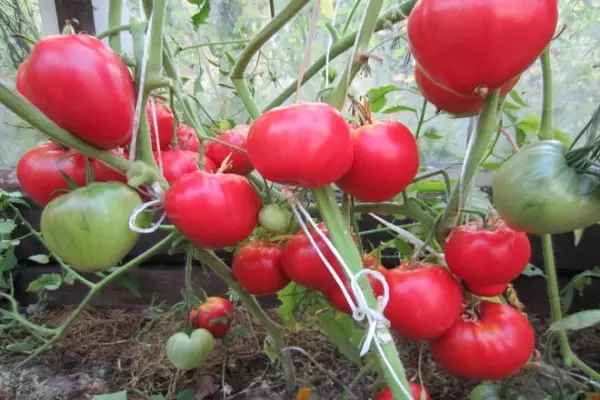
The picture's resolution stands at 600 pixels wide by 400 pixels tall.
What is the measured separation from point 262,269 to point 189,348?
10.1 inches

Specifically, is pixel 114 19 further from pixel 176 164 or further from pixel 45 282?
pixel 45 282

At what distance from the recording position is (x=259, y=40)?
405 mm

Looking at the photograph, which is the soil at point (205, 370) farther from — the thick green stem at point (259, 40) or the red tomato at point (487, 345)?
the thick green stem at point (259, 40)

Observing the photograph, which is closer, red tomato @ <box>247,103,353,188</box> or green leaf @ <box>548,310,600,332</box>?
red tomato @ <box>247,103,353,188</box>

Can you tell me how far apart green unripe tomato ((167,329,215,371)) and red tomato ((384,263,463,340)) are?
0.37 meters

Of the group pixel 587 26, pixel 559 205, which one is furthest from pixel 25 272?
pixel 587 26

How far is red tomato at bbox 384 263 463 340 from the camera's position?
0.43m

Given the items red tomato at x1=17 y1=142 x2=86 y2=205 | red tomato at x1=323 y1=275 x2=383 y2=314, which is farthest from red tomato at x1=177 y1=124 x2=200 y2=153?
red tomato at x1=323 y1=275 x2=383 y2=314

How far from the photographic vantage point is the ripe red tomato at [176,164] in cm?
47

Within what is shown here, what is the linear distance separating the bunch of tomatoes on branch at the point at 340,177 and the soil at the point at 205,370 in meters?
0.28

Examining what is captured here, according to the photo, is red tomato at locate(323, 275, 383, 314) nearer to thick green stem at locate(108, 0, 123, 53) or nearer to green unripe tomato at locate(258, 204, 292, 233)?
green unripe tomato at locate(258, 204, 292, 233)

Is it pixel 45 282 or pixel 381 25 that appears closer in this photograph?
pixel 381 25

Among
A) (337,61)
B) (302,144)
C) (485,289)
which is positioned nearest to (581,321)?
(485,289)

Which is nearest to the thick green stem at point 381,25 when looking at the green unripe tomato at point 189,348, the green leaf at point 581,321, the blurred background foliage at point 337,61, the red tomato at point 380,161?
the red tomato at point 380,161
